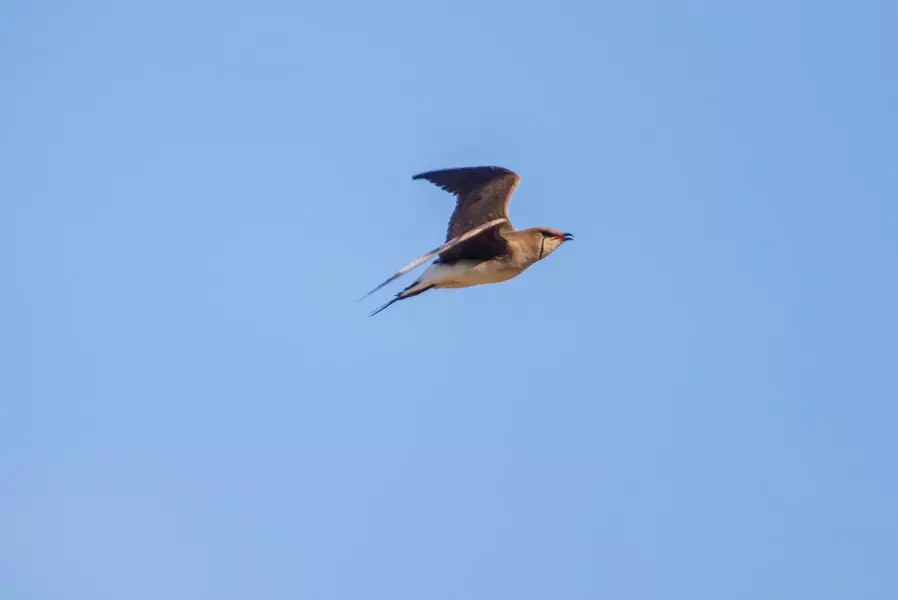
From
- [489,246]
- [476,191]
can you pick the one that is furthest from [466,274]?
[476,191]

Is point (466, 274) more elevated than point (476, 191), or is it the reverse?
point (476, 191)

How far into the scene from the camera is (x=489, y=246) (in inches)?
676

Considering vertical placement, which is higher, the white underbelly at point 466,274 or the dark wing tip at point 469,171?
the dark wing tip at point 469,171

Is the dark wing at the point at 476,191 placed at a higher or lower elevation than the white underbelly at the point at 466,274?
higher

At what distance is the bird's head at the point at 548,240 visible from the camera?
57.3ft

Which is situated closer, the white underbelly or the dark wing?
the white underbelly

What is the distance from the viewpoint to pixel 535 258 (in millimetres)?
17453

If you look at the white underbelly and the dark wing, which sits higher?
the dark wing

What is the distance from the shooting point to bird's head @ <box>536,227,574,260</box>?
1745cm

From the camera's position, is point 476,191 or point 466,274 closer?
point 466,274

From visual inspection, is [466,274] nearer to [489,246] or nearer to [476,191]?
[489,246]

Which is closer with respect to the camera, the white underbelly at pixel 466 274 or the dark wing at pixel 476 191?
the white underbelly at pixel 466 274

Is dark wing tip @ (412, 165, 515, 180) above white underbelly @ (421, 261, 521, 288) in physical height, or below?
above

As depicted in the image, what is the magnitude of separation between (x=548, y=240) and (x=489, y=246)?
929 mm
